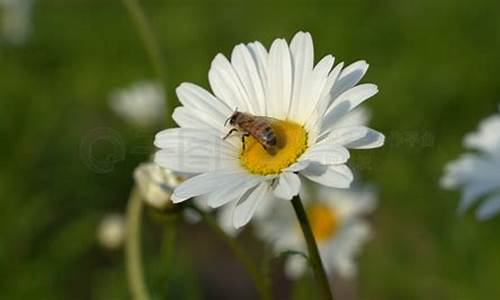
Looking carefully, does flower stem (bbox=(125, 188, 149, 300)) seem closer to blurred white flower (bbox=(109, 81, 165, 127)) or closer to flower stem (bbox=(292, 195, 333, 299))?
flower stem (bbox=(292, 195, 333, 299))

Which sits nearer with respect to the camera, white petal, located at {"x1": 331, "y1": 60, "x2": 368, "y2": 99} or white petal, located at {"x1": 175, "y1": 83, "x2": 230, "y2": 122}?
white petal, located at {"x1": 331, "y1": 60, "x2": 368, "y2": 99}

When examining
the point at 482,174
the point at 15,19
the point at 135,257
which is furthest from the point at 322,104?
the point at 15,19

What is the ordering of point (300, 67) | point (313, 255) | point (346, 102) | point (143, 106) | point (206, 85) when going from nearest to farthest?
point (313, 255), point (346, 102), point (300, 67), point (143, 106), point (206, 85)

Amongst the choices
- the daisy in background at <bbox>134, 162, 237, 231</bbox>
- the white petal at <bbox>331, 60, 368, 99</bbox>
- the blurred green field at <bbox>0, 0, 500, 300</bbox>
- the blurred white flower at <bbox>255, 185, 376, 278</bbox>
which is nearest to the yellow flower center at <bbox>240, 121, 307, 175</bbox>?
the white petal at <bbox>331, 60, 368, 99</bbox>

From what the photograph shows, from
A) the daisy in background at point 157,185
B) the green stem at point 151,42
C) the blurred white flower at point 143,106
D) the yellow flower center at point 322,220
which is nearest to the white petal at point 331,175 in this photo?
the daisy in background at point 157,185

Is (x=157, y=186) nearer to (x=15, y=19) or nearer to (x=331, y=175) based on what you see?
(x=331, y=175)
